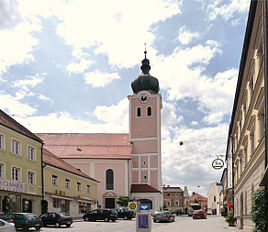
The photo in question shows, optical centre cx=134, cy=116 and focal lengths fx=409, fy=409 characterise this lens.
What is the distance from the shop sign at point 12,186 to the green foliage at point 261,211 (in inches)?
818

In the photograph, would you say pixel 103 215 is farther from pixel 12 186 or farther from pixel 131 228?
pixel 131 228

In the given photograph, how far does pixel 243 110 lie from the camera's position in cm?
2377

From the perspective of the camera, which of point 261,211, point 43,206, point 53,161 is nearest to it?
point 261,211

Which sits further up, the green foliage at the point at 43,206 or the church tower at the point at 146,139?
the church tower at the point at 146,139

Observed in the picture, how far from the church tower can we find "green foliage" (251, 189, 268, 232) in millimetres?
53680

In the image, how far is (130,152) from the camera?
7062 centimetres

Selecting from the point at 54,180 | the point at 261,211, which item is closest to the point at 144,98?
the point at 54,180

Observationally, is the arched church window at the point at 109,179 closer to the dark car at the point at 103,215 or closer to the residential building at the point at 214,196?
the dark car at the point at 103,215

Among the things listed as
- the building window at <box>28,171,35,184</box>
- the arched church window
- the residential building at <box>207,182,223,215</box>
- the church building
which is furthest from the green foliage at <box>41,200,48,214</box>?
the residential building at <box>207,182,223,215</box>

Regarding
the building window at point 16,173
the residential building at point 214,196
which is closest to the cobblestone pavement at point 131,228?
the building window at point 16,173

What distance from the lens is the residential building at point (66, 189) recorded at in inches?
1567

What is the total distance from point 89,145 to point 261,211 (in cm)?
6130

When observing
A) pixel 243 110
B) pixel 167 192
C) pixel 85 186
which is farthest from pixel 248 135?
pixel 167 192

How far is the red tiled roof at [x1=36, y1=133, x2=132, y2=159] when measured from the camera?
7062cm
